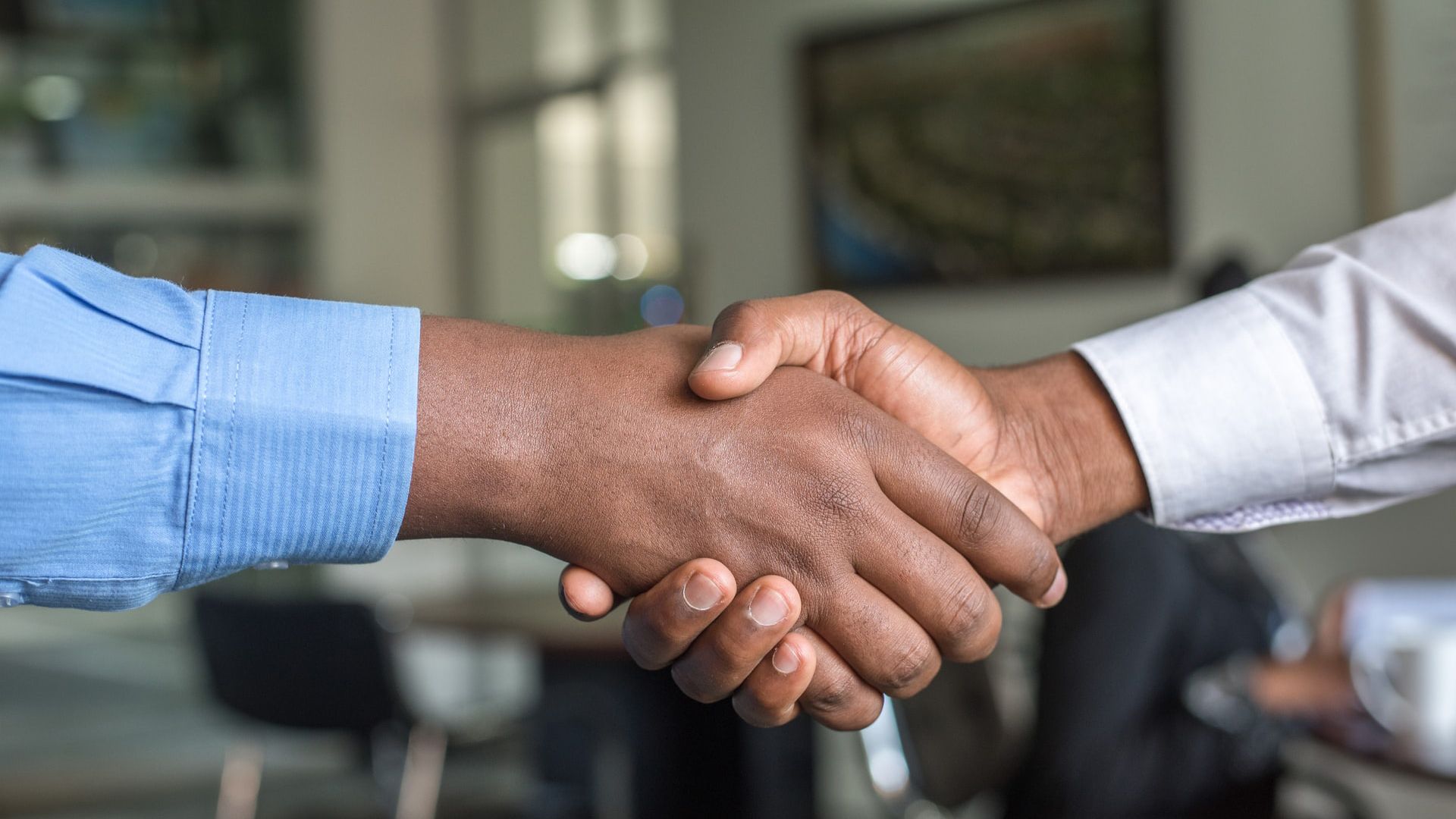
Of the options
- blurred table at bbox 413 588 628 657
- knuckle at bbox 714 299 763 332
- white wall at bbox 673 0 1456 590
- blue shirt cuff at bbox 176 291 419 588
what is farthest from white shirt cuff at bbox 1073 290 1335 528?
white wall at bbox 673 0 1456 590

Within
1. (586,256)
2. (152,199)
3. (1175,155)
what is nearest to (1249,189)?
(1175,155)

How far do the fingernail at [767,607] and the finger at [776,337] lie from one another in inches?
7.0

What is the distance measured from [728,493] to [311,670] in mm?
2160

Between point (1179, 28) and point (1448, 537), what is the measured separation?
53.5 inches

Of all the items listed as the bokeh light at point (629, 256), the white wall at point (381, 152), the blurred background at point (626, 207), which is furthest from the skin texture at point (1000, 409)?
the white wall at point (381, 152)

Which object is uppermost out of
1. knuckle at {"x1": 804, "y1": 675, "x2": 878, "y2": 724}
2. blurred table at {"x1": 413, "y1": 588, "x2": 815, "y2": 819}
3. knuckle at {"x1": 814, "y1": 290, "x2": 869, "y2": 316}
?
knuckle at {"x1": 814, "y1": 290, "x2": 869, "y2": 316}

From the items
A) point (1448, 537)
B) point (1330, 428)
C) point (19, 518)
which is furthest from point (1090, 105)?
point (19, 518)

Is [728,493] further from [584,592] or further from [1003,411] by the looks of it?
[1003,411]

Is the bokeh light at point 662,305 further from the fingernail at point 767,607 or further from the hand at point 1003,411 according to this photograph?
the fingernail at point 767,607

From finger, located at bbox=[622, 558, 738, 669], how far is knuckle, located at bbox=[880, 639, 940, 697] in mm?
175

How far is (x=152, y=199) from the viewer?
219 inches

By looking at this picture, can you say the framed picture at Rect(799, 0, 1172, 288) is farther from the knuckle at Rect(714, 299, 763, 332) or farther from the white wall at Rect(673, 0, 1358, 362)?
the knuckle at Rect(714, 299, 763, 332)

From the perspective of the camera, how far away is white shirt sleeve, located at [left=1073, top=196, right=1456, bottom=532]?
112 centimetres

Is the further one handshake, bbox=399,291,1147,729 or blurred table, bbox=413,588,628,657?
blurred table, bbox=413,588,628,657
